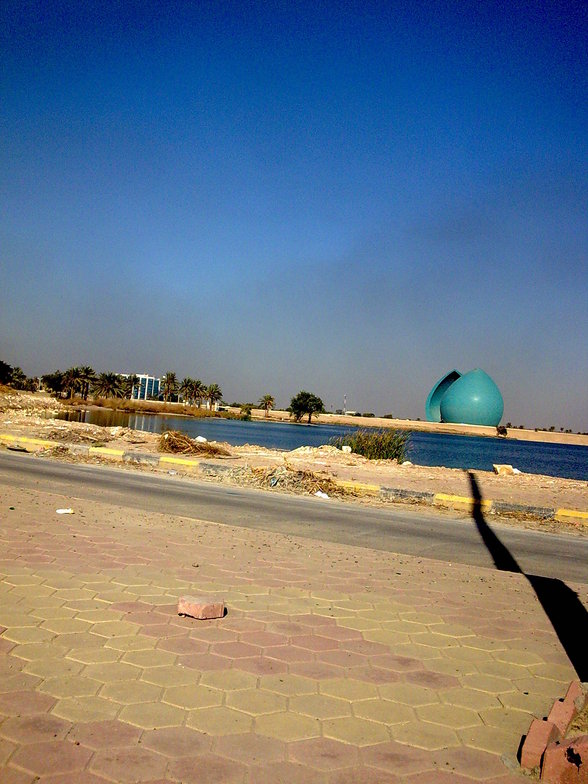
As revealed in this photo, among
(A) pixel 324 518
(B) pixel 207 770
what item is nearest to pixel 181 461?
(A) pixel 324 518

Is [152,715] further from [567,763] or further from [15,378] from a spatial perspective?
[15,378]

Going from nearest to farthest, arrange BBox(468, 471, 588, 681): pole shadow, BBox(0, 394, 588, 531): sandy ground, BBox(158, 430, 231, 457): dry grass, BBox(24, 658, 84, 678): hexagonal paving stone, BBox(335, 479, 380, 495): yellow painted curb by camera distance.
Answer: BBox(24, 658, 84, 678): hexagonal paving stone
BBox(468, 471, 588, 681): pole shadow
BBox(335, 479, 380, 495): yellow painted curb
BBox(0, 394, 588, 531): sandy ground
BBox(158, 430, 231, 457): dry grass

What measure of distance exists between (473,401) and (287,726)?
128 m

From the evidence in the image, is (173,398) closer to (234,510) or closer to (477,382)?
(477,382)

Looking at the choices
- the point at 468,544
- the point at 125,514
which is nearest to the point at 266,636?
the point at 125,514

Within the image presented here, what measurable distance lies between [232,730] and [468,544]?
5.88 meters

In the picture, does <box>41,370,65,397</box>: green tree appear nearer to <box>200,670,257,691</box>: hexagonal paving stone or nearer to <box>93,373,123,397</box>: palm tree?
<box>93,373,123,397</box>: palm tree

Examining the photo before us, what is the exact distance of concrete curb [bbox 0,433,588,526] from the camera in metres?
11.5

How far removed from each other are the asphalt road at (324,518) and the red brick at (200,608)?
3.39m

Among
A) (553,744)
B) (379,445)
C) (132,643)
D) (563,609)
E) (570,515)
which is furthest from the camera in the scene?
(379,445)

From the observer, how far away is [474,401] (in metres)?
125

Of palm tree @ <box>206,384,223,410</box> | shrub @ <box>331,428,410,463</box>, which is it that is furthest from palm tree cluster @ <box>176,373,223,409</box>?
shrub @ <box>331,428,410,463</box>

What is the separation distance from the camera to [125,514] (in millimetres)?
7387

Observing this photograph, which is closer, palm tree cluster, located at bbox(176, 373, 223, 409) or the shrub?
the shrub
